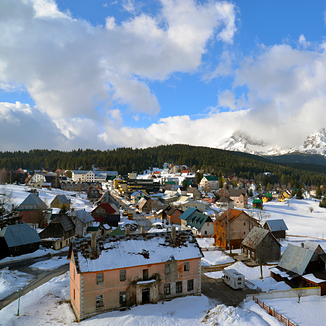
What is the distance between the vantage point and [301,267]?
3234 centimetres

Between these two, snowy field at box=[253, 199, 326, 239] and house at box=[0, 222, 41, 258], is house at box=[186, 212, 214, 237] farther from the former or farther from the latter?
house at box=[0, 222, 41, 258]

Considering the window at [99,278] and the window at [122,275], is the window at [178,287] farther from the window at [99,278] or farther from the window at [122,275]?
the window at [99,278]

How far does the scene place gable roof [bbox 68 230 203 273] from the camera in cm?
2406

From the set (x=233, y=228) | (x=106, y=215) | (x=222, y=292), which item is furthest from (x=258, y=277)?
(x=106, y=215)

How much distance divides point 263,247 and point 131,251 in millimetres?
27013

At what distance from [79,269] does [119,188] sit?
138 metres

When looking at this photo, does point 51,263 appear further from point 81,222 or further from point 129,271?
point 129,271

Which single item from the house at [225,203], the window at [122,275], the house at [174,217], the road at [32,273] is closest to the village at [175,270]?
the window at [122,275]

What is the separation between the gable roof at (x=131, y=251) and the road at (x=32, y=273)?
8738 mm

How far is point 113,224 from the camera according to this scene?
67812 mm

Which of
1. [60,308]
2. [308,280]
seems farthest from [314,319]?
[60,308]

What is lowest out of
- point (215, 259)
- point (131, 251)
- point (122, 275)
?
point (215, 259)

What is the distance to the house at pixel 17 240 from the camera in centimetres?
4119

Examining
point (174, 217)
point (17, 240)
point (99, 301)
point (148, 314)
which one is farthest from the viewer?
point (174, 217)
